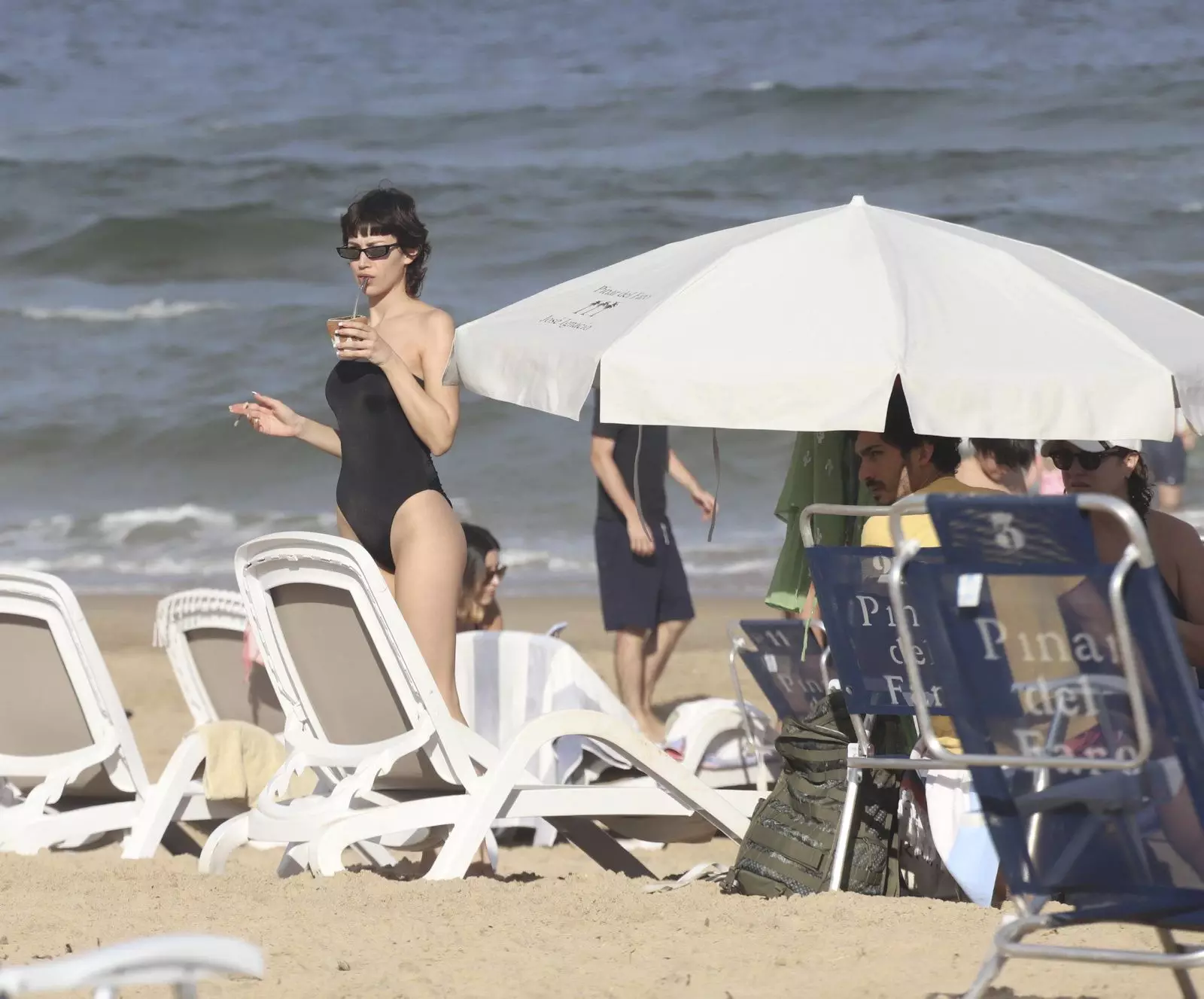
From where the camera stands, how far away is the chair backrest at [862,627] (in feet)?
11.0

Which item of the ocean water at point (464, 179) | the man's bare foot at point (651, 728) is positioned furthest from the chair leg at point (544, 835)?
the ocean water at point (464, 179)

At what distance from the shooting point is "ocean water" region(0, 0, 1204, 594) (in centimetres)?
1439

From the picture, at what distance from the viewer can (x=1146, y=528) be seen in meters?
3.74

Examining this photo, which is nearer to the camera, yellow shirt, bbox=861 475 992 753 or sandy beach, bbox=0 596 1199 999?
sandy beach, bbox=0 596 1199 999

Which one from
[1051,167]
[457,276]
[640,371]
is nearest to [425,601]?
[640,371]

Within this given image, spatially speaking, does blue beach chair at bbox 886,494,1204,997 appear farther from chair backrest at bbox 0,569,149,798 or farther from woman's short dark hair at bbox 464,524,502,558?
woman's short dark hair at bbox 464,524,502,558

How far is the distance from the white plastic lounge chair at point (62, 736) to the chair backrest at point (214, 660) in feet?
1.38

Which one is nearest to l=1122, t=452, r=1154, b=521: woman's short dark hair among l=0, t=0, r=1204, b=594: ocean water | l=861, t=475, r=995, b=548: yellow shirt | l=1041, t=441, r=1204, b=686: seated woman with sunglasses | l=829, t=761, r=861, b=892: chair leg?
l=1041, t=441, r=1204, b=686: seated woman with sunglasses

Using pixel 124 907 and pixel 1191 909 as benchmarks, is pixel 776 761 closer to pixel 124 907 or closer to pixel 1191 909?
pixel 124 907

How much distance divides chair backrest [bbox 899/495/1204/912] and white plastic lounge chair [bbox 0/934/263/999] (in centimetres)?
118

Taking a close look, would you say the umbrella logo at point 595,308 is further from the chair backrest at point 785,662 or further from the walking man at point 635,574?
the walking man at point 635,574

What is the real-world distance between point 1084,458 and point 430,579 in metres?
1.51

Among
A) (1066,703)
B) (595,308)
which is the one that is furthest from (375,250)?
(1066,703)

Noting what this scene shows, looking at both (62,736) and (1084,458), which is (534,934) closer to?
(1084,458)
